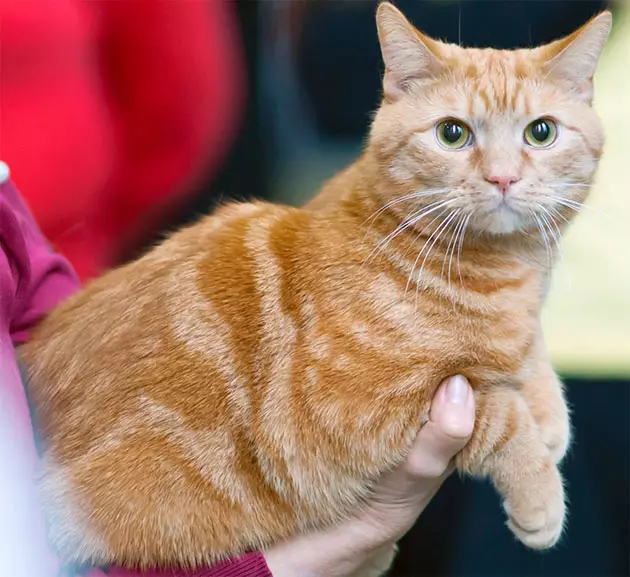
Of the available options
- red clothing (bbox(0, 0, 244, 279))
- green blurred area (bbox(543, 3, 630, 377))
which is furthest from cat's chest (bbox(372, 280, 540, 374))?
red clothing (bbox(0, 0, 244, 279))

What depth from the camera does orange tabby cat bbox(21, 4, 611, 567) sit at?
0.97 m

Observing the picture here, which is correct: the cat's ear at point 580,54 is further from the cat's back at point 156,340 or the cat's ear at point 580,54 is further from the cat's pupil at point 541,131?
the cat's back at point 156,340

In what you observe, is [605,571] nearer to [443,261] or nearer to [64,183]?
[443,261]

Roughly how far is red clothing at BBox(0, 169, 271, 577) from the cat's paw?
41 centimetres

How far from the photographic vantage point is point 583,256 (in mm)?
1798

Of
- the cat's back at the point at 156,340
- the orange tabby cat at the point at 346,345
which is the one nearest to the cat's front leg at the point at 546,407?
the orange tabby cat at the point at 346,345

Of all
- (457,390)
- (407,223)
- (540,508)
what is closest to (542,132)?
(407,223)

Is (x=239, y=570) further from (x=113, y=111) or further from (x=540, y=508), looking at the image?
(x=113, y=111)

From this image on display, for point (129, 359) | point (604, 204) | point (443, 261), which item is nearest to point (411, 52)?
point (443, 261)

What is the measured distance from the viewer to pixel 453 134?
1.00 metres

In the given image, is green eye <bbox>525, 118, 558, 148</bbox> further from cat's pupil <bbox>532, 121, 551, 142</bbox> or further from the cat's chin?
the cat's chin

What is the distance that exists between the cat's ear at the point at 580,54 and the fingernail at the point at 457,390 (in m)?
0.50

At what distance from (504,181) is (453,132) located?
13 cm

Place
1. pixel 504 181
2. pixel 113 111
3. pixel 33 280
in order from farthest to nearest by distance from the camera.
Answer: pixel 113 111, pixel 33 280, pixel 504 181
